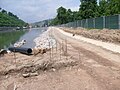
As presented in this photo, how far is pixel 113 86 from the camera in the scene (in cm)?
946

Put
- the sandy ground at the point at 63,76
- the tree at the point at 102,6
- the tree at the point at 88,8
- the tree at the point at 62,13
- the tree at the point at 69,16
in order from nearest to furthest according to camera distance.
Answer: the sandy ground at the point at 63,76
the tree at the point at 102,6
the tree at the point at 88,8
the tree at the point at 69,16
the tree at the point at 62,13

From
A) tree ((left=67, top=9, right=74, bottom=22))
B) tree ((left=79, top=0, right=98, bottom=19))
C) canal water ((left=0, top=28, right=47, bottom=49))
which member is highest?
Answer: tree ((left=79, top=0, right=98, bottom=19))

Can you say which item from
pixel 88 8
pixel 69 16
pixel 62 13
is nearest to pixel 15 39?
pixel 88 8

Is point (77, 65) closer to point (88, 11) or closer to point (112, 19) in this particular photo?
point (112, 19)

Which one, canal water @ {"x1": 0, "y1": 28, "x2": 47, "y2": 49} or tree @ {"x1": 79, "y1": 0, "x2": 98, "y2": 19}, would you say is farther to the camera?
tree @ {"x1": 79, "y1": 0, "x2": 98, "y2": 19}

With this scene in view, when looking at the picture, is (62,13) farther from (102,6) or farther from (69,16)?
(102,6)

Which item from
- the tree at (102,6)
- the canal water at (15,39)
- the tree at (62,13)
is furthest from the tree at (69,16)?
the tree at (102,6)

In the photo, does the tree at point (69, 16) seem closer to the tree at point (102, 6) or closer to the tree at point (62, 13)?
the tree at point (62, 13)

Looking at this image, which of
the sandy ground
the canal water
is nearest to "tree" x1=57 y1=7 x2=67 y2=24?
the canal water

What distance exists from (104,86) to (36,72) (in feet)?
12.5

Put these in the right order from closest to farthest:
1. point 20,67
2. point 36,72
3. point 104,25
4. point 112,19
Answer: point 36,72, point 20,67, point 112,19, point 104,25

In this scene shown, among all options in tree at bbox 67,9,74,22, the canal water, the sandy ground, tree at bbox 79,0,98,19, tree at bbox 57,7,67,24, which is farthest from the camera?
tree at bbox 57,7,67,24

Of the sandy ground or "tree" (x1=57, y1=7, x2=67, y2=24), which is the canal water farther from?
"tree" (x1=57, y1=7, x2=67, y2=24)

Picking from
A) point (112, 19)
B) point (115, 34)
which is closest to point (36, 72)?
point (115, 34)
